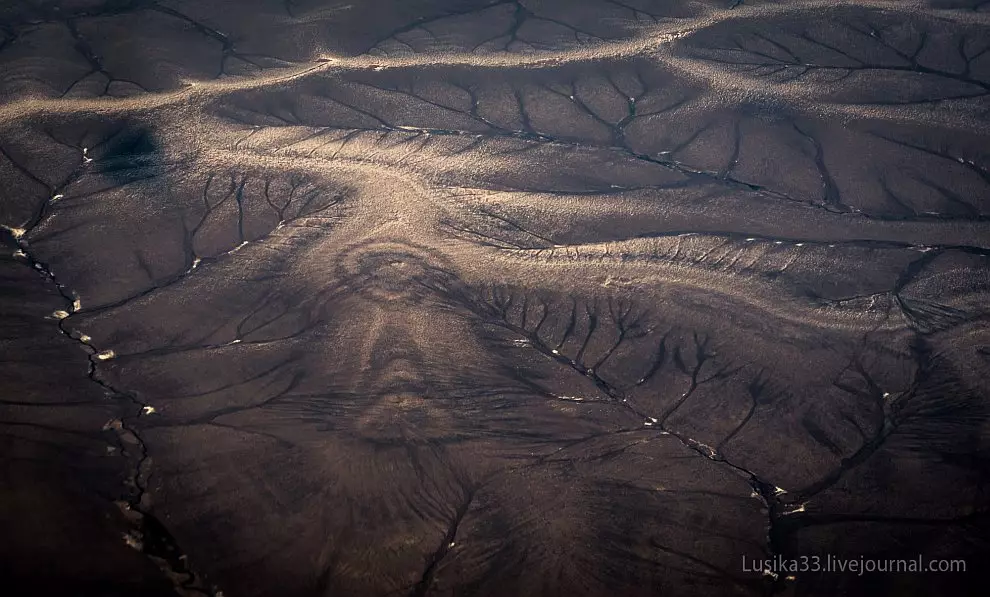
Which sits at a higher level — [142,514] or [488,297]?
[488,297]

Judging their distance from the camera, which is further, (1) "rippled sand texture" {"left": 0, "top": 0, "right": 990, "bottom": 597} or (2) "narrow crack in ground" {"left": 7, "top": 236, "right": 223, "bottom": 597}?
(1) "rippled sand texture" {"left": 0, "top": 0, "right": 990, "bottom": 597}

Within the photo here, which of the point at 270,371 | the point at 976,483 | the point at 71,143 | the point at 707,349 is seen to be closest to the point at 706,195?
the point at 707,349

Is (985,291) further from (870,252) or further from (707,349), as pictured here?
(707,349)

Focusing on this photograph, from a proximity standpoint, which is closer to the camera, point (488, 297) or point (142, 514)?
point (142, 514)

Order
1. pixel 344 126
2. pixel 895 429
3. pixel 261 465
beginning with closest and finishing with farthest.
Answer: pixel 261 465
pixel 895 429
pixel 344 126

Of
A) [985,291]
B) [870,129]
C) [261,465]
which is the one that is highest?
[870,129]

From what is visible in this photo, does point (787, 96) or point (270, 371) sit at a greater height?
point (787, 96)

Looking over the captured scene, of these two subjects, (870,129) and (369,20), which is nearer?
(870,129)

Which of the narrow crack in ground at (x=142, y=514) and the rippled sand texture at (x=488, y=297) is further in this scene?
the rippled sand texture at (x=488, y=297)
